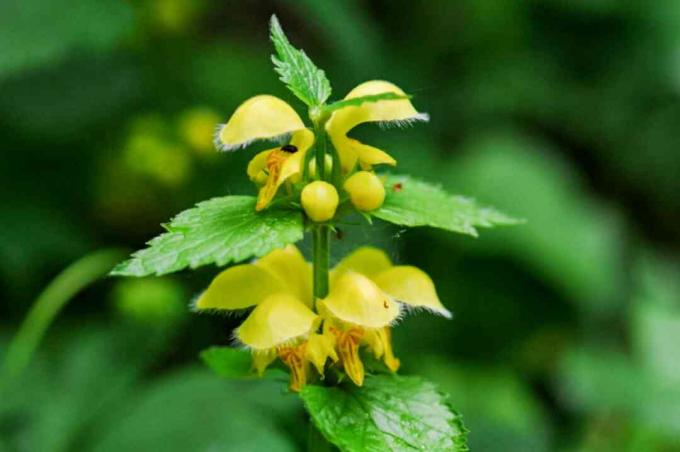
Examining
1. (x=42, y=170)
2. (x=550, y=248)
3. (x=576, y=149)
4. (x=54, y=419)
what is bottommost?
(x=54, y=419)

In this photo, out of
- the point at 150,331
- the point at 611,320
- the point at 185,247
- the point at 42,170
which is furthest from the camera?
the point at 611,320

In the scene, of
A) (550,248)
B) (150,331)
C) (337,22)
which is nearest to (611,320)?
(550,248)

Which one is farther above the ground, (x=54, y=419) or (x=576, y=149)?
(x=576, y=149)

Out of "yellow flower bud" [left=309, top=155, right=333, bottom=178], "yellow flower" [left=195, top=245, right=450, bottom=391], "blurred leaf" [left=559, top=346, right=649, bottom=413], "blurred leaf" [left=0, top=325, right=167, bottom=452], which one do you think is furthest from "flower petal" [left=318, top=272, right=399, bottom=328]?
"blurred leaf" [left=559, top=346, right=649, bottom=413]

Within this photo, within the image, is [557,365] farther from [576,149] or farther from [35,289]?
[35,289]

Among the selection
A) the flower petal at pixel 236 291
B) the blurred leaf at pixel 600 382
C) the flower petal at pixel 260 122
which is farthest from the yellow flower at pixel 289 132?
the blurred leaf at pixel 600 382

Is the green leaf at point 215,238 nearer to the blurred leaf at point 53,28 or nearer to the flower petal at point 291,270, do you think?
the flower petal at point 291,270

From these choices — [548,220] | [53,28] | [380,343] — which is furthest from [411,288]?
[548,220]

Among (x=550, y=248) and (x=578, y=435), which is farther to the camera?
(x=550, y=248)
